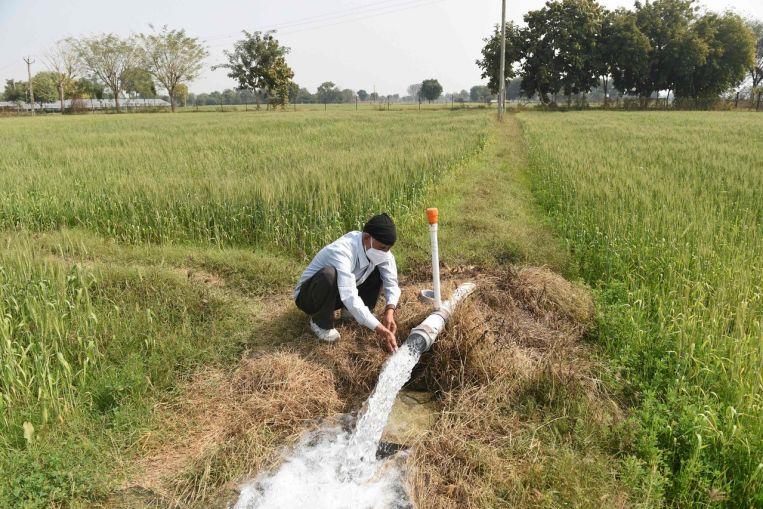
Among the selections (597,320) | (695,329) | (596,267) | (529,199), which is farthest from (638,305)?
(529,199)

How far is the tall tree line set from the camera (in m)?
36.9

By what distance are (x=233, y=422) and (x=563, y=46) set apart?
42.1m

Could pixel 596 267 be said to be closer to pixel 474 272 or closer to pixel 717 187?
pixel 474 272

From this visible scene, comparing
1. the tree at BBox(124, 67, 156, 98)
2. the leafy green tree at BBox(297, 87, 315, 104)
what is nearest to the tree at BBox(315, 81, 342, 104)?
the leafy green tree at BBox(297, 87, 315, 104)

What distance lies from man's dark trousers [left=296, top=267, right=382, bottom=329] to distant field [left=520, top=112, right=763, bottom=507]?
1.78m

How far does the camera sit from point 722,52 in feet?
123

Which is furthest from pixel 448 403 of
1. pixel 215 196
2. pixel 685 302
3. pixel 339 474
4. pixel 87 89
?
pixel 87 89

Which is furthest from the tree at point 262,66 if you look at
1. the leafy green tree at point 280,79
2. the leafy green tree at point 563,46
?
the leafy green tree at point 563,46

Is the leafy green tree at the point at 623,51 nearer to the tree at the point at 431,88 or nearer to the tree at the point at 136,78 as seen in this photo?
the tree at the point at 431,88

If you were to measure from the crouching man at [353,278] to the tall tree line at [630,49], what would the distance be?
129ft

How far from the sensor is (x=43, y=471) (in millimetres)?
2340

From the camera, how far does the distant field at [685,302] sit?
228cm

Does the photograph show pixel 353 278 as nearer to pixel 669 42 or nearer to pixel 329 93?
pixel 669 42

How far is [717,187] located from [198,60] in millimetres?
58565
